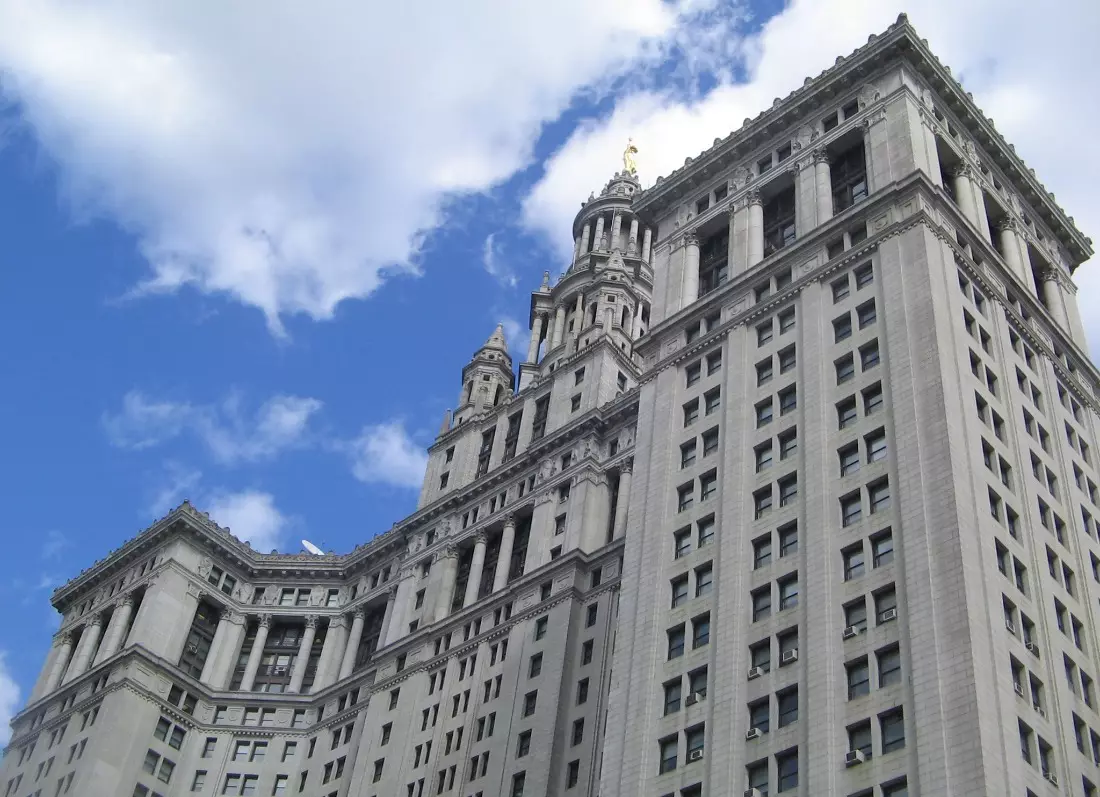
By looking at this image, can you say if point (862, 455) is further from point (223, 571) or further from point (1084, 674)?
point (223, 571)

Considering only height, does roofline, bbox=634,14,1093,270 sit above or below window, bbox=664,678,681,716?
above

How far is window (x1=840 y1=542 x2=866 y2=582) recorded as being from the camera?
7219 centimetres

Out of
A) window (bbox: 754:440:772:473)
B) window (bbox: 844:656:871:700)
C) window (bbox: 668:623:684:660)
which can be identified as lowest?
window (bbox: 844:656:871:700)

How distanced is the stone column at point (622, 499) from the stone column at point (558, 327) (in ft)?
84.0

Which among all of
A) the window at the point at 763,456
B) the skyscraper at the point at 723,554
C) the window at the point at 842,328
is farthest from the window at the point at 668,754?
the window at the point at 842,328

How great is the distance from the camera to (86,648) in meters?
128

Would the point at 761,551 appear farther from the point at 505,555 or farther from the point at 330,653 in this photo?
the point at 330,653

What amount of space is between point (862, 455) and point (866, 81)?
111 ft

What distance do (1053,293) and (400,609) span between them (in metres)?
53.9

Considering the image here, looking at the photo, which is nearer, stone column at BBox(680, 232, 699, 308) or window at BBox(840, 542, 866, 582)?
window at BBox(840, 542, 866, 582)

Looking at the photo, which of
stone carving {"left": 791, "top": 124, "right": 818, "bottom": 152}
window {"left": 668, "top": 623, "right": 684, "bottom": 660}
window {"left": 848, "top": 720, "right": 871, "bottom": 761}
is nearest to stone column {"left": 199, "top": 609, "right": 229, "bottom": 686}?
window {"left": 668, "top": 623, "right": 684, "bottom": 660}

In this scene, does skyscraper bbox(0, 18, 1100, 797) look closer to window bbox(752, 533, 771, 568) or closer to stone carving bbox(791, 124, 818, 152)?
window bbox(752, 533, 771, 568)

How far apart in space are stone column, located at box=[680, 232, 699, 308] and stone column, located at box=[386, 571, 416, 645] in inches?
1377

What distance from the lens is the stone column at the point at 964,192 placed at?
95.0 meters
